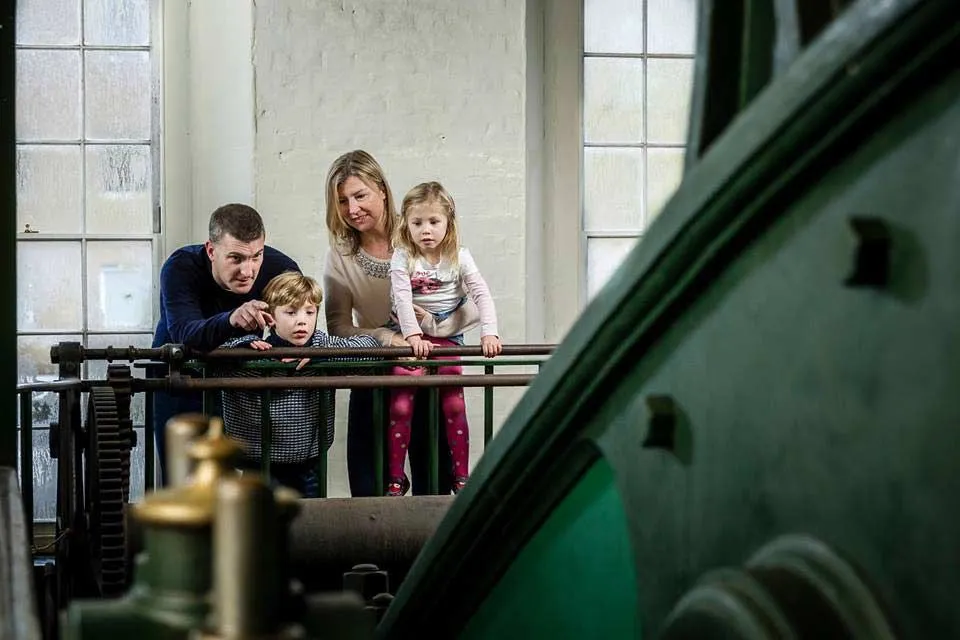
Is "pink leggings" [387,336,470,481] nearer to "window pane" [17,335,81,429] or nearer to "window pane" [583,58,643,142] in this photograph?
"window pane" [17,335,81,429]

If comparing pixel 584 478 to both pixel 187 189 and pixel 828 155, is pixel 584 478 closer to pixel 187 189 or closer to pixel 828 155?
pixel 828 155

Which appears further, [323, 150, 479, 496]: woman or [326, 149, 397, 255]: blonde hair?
[326, 149, 397, 255]: blonde hair

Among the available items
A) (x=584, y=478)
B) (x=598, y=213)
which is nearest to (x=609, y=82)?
(x=598, y=213)

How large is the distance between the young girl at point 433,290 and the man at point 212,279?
0.49 m

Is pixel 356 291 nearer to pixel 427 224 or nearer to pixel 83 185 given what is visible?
pixel 427 224

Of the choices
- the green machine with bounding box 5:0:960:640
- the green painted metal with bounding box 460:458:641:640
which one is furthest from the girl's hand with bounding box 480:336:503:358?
the green machine with bounding box 5:0:960:640

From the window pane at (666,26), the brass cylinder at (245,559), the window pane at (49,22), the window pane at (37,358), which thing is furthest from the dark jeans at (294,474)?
the brass cylinder at (245,559)

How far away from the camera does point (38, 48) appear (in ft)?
20.1

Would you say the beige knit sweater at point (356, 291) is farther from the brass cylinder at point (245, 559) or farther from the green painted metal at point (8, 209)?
the brass cylinder at point (245, 559)

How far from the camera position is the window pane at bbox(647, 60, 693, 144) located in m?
6.61

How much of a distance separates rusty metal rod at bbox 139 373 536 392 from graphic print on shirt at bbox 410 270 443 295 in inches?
26.1

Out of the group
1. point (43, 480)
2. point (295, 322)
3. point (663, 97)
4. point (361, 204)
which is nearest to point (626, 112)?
point (663, 97)

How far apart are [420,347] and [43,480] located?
2.62 m

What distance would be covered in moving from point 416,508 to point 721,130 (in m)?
2.84
